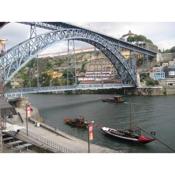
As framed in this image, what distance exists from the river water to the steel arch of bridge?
3041 mm

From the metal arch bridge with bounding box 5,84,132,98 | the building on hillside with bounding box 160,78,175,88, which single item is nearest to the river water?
the metal arch bridge with bounding box 5,84,132,98

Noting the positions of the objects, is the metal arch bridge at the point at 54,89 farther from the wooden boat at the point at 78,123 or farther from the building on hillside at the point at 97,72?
the wooden boat at the point at 78,123

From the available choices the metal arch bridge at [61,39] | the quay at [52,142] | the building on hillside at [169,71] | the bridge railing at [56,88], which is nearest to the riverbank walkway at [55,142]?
the quay at [52,142]

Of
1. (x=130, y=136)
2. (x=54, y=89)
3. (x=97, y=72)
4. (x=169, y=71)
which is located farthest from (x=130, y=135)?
(x=169, y=71)

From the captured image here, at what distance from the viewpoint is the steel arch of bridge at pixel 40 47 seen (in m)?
21.5

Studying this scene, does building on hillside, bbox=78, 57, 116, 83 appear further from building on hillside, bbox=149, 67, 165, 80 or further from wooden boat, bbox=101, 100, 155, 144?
wooden boat, bbox=101, 100, 155, 144

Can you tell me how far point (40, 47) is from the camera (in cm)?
2355

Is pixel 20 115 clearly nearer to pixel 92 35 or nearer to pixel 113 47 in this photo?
pixel 92 35

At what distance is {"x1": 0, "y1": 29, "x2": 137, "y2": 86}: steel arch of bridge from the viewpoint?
21469mm

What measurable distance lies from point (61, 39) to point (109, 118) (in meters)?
7.77

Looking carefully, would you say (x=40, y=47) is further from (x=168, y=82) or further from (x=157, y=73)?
(x=168, y=82)

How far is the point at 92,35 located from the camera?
30.2m

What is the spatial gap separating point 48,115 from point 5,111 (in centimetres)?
847
